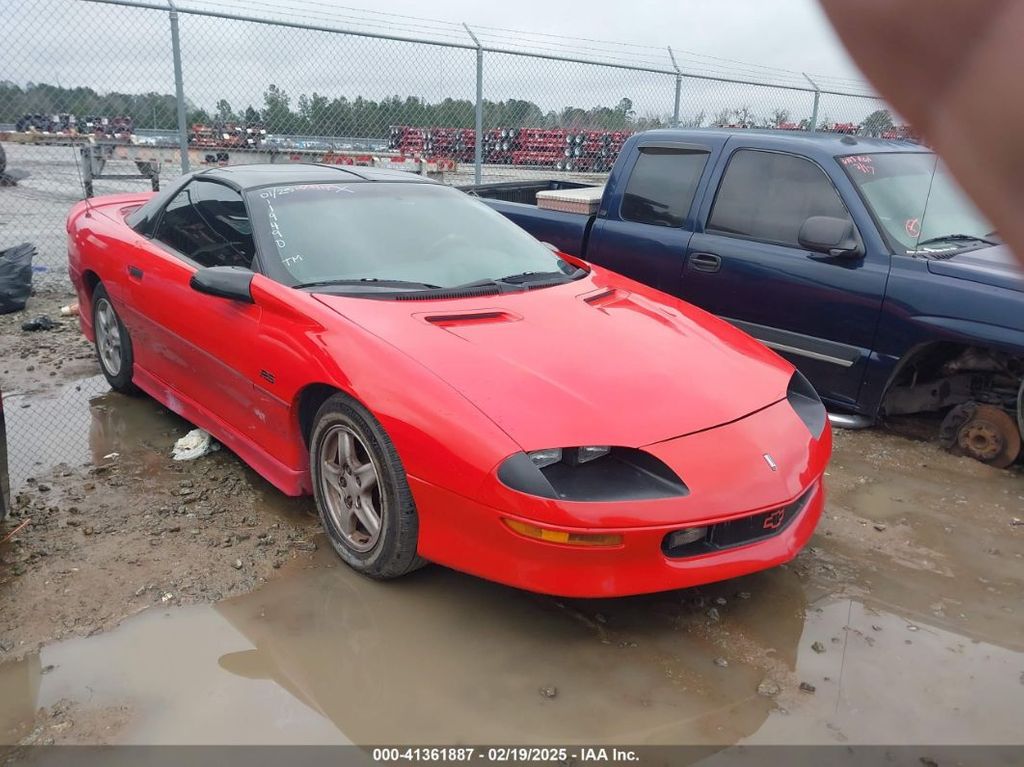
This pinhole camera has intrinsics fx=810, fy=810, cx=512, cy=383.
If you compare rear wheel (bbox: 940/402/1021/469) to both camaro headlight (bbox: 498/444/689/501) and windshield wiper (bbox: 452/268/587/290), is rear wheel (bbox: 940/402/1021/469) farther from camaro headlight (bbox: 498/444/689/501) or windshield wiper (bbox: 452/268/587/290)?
camaro headlight (bbox: 498/444/689/501)

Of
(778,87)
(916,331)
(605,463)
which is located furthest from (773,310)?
(778,87)

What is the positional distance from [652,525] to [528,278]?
1.61m

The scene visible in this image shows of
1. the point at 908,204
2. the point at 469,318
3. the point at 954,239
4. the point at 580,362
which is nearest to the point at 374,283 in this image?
the point at 469,318

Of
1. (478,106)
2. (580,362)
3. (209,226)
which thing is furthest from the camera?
(478,106)

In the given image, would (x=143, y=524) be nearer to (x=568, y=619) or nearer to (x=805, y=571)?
(x=568, y=619)

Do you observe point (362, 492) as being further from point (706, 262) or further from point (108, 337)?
point (706, 262)

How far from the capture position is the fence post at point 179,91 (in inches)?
278

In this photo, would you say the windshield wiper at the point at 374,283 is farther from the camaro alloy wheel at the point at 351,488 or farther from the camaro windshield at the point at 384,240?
the camaro alloy wheel at the point at 351,488

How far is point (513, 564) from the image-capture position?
8.25ft

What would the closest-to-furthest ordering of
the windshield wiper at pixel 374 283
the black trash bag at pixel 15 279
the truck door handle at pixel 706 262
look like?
the windshield wiper at pixel 374 283, the truck door handle at pixel 706 262, the black trash bag at pixel 15 279

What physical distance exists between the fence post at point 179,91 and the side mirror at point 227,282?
455cm

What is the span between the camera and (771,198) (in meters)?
4.80

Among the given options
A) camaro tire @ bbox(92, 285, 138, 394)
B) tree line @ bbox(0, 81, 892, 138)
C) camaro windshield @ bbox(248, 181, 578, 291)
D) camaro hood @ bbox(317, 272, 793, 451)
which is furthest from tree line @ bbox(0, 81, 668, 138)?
camaro hood @ bbox(317, 272, 793, 451)

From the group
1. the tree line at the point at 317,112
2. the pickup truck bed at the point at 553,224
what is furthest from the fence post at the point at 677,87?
the pickup truck bed at the point at 553,224
